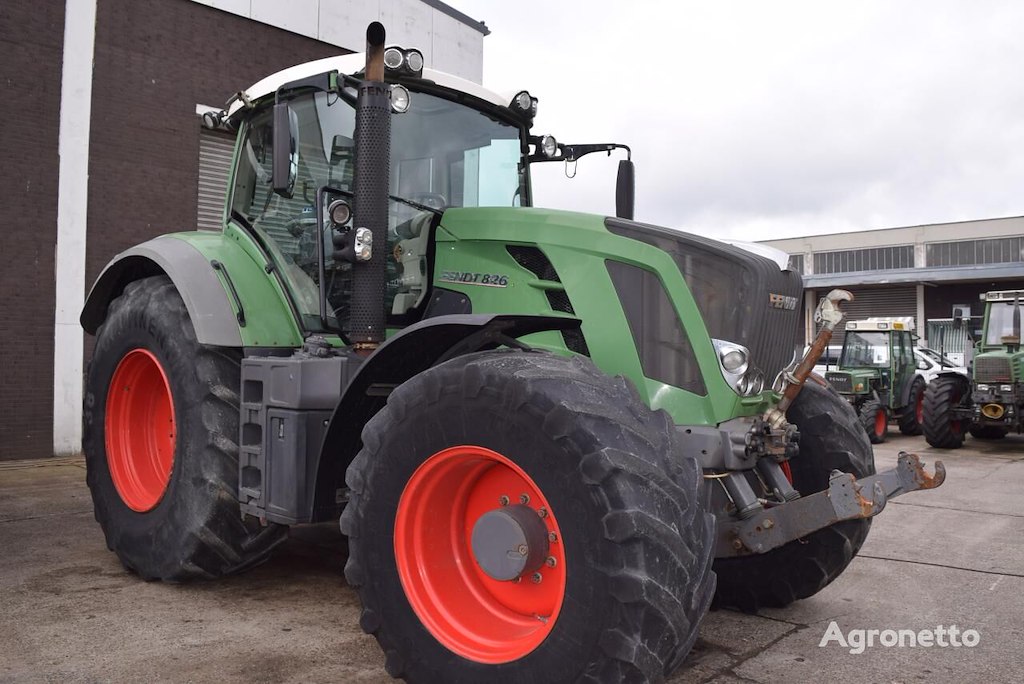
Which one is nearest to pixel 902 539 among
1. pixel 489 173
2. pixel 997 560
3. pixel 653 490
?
pixel 997 560

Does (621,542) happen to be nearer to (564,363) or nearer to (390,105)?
(564,363)

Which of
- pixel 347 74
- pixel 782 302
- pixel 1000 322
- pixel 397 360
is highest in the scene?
pixel 347 74

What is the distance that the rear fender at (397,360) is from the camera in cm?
334

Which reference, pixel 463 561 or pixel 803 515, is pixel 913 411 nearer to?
pixel 803 515

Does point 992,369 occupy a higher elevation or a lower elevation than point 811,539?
higher

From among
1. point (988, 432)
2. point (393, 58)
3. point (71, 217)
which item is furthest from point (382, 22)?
point (988, 432)

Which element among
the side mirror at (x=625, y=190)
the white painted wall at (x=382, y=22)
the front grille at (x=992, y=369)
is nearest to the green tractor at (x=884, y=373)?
the front grille at (x=992, y=369)

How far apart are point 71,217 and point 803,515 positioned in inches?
342

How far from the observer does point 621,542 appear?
2.57 m

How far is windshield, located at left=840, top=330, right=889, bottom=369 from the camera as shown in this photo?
15.6 m

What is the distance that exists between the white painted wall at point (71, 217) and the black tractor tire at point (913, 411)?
13.5 meters

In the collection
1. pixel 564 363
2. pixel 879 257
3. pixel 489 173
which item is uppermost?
pixel 879 257

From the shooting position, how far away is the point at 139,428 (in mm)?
5211

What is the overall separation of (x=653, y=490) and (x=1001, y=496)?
7.48 meters
